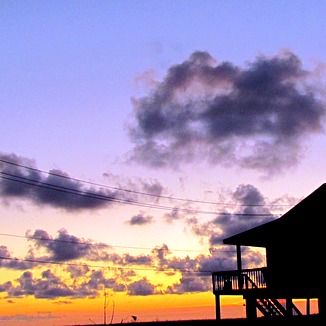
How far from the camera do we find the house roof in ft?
126

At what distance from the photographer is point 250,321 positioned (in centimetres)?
3797

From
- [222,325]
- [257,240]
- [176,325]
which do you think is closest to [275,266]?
[257,240]

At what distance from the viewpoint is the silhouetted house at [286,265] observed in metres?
36.6

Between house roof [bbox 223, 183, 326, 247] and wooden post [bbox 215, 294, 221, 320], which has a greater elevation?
house roof [bbox 223, 183, 326, 247]

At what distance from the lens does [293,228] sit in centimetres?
3875

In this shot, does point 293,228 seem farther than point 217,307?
No

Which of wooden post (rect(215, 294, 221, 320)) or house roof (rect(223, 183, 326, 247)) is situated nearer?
house roof (rect(223, 183, 326, 247))

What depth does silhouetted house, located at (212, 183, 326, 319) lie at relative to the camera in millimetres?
36562

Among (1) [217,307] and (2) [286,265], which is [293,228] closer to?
(2) [286,265]

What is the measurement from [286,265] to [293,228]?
2.51 metres

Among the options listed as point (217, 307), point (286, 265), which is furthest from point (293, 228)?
point (217, 307)

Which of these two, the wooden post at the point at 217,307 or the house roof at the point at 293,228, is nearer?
the house roof at the point at 293,228

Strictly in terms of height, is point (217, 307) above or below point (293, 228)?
below

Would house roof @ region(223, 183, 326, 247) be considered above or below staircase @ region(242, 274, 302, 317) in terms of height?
above
